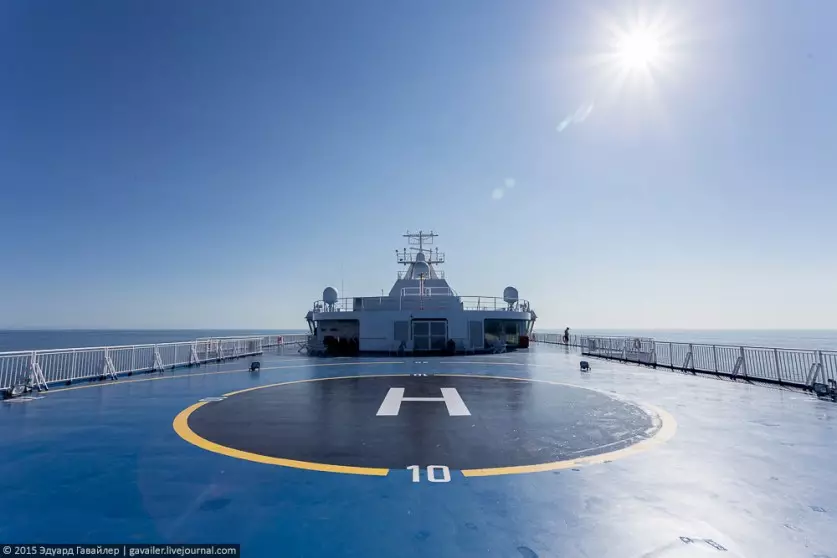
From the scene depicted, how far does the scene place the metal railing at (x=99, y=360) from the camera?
38.7 feet

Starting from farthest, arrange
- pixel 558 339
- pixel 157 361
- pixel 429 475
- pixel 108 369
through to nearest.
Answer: pixel 558 339 < pixel 157 361 < pixel 108 369 < pixel 429 475

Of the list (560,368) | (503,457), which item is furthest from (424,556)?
(560,368)

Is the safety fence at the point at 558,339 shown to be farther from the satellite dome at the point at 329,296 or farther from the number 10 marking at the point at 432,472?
the number 10 marking at the point at 432,472

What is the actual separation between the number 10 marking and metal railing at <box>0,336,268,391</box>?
457 inches

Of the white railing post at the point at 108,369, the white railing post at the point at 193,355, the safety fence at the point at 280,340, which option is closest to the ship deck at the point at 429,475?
the white railing post at the point at 108,369

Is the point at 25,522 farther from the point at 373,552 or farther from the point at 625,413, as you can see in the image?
the point at 625,413

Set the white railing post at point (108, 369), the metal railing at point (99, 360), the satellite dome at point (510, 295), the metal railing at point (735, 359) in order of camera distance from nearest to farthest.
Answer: the metal railing at point (99, 360), the metal railing at point (735, 359), the white railing post at point (108, 369), the satellite dome at point (510, 295)

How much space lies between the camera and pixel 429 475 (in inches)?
199

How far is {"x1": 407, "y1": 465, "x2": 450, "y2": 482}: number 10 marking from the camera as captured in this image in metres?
4.92

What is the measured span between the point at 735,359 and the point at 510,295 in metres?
16.9

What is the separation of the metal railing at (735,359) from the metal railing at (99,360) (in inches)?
821

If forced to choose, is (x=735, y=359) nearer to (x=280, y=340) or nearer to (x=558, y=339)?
(x=558, y=339)

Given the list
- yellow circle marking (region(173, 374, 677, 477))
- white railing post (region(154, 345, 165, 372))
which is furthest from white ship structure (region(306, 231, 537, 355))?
yellow circle marking (region(173, 374, 677, 477))

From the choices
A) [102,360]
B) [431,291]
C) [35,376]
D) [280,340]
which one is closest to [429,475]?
[35,376]
